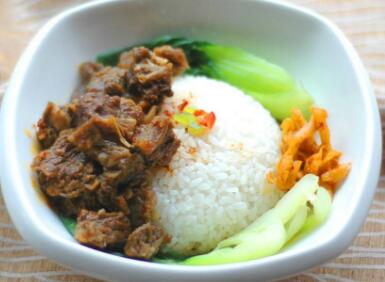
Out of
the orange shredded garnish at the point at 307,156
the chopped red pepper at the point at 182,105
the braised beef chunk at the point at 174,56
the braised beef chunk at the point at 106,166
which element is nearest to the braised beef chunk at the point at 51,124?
the braised beef chunk at the point at 106,166

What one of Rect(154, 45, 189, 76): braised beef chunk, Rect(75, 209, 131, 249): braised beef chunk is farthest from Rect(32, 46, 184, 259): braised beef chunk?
Rect(154, 45, 189, 76): braised beef chunk

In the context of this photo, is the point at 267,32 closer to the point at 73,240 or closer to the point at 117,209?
the point at 117,209

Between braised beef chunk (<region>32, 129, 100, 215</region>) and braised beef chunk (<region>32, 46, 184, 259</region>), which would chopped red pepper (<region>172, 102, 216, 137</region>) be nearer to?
braised beef chunk (<region>32, 46, 184, 259</region>)

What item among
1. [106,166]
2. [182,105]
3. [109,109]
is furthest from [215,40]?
[106,166]

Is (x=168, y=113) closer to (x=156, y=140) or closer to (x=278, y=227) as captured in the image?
(x=156, y=140)

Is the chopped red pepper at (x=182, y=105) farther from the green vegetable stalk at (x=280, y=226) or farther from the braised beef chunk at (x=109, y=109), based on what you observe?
the green vegetable stalk at (x=280, y=226)

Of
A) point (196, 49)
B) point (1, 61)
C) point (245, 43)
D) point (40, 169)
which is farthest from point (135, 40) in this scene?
point (40, 169)
